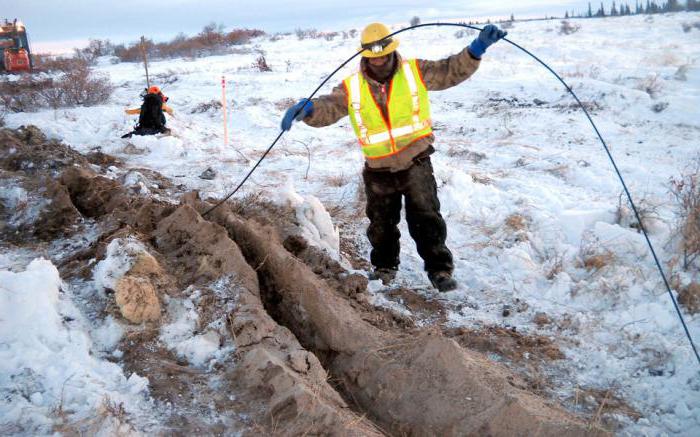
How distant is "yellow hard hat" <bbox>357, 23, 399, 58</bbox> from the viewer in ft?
12.5

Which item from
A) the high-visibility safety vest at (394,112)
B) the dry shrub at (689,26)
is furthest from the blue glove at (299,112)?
the dry shrub at (689,26)

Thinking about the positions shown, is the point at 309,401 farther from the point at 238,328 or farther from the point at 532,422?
the point at 532,422

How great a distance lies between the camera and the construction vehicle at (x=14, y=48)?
20.5 m

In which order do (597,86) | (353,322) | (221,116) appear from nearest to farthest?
(353,322), (597,86), (221,116)

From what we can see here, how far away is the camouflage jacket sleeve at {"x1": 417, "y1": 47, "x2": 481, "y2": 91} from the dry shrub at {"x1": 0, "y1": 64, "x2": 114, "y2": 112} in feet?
40.7

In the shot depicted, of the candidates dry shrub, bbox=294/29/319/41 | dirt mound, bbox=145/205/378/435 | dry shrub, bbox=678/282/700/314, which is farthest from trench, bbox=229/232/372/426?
dry shrub, bbox=294/29/319/41

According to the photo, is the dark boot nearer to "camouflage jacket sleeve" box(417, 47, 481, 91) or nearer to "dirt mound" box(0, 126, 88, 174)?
"camouflage jacket sleeve" box(417, 47, 481, 91)

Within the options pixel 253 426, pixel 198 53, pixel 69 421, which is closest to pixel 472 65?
pixel 253 426

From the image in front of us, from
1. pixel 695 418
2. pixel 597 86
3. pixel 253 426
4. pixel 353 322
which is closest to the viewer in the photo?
pixel 253 426

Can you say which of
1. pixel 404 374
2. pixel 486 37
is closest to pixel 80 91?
pixel 486 37

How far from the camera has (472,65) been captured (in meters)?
3.93

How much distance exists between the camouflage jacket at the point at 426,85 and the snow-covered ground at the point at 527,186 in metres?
1.15

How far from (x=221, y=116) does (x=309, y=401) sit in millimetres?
11664

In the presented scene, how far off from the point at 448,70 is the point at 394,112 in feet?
1.75
